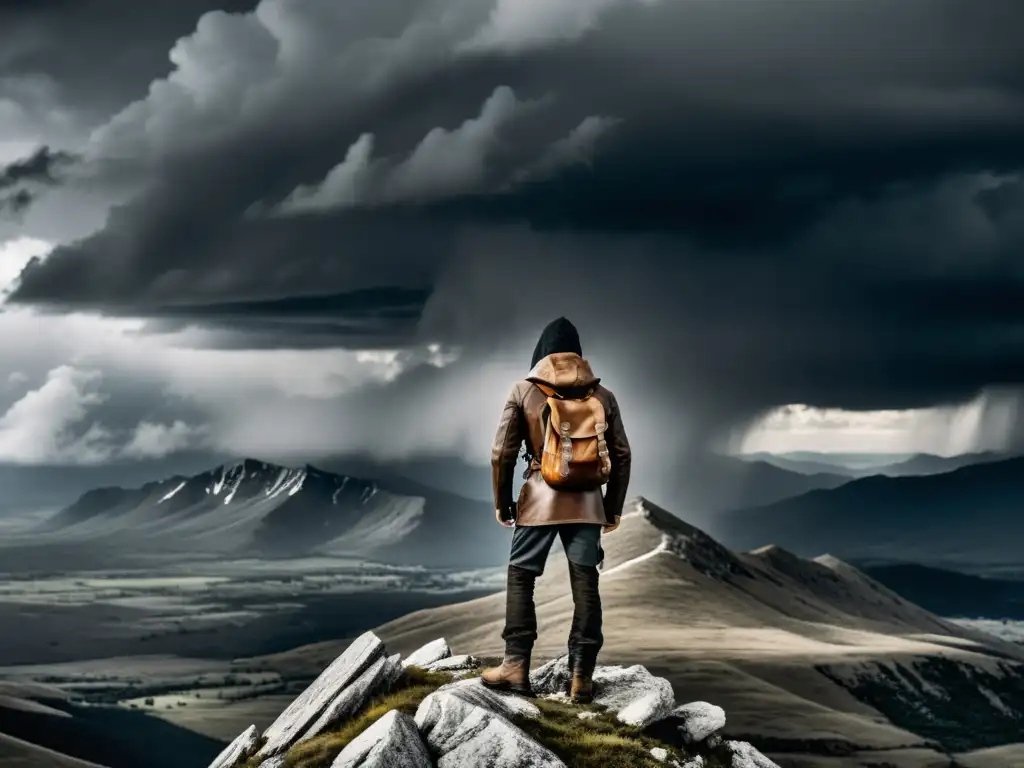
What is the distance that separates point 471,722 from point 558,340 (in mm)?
9829

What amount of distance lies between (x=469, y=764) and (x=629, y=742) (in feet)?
14.0

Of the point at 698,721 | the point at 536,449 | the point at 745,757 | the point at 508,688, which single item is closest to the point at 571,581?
the point at 508,688

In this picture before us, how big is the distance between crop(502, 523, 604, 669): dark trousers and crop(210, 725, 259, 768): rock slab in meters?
7.04

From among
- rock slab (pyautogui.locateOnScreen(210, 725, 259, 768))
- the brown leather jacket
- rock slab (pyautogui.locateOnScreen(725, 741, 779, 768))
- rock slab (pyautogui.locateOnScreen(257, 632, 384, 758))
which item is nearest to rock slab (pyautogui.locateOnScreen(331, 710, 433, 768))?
rock slab (pyautogui.locateOnScreen(257, 632, 384, 758))

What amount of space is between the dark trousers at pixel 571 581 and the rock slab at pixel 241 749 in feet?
23.1

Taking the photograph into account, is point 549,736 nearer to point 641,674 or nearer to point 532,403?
point 641,674

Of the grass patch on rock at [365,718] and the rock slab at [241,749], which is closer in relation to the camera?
the grass patch on rock at [365,718]

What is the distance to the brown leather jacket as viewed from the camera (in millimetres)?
28312

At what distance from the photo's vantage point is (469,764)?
24141mm

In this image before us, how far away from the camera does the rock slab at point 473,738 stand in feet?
79.4

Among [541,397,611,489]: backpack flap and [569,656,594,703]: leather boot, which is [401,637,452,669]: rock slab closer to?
[569,656,594,703]: leather boot

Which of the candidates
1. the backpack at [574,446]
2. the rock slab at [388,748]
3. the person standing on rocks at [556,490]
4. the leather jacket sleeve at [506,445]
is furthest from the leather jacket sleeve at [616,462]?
the rock slab at [388,748]

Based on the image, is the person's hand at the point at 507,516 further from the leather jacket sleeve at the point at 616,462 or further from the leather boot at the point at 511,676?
the leather boot at the point at 511,676

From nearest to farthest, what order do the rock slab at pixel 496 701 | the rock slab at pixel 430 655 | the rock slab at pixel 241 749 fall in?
the rock slab at pixel 496 701 < the rock slab at pixel 241 749 < the rock slab at pixel 430 655
